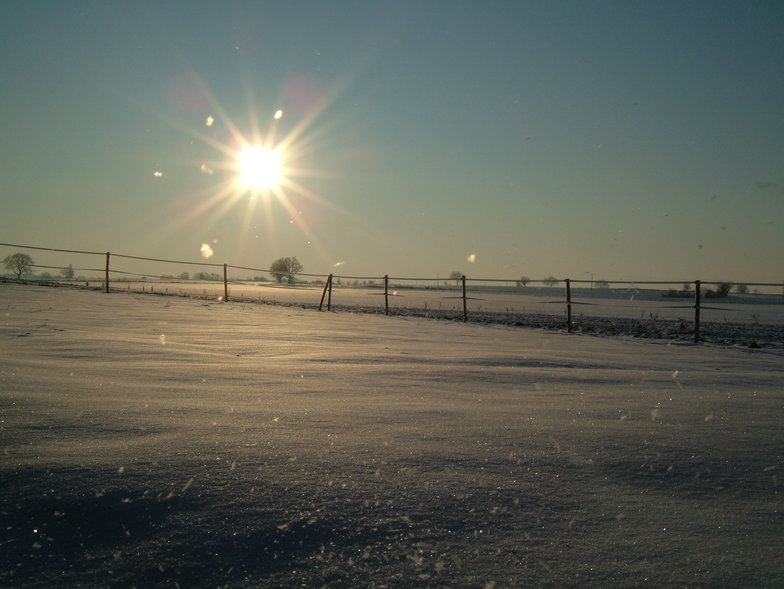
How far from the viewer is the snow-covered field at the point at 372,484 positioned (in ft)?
3.60

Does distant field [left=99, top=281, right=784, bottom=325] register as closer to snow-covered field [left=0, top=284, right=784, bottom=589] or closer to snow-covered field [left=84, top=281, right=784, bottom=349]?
snow-covered field [left=84, top=281, right=784, bottom=349]

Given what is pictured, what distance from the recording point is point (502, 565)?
1117 millimetres

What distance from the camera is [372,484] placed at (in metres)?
1.47

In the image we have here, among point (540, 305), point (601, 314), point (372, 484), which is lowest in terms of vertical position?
point (601, 314)

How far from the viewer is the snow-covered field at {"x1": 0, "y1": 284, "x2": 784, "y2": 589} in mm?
1099

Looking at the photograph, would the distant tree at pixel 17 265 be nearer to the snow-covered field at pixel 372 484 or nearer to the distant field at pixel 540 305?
the distant field at pixel 540 305

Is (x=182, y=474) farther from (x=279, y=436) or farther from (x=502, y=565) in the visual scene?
(x=502, y=565)

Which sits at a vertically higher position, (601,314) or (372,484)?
(372,484)

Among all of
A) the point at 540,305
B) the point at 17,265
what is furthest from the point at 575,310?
the point at 17,265

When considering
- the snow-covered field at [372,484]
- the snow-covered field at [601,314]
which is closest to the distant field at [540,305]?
the snow-covered field at [601,314]

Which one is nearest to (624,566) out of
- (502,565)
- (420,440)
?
(502,565)

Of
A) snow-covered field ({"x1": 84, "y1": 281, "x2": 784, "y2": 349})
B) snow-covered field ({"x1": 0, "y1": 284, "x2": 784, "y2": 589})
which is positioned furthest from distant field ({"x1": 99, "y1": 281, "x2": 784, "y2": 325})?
snow-covered field ({"x1": 0, "y1": 284, "x2": 784, "y2": 589})

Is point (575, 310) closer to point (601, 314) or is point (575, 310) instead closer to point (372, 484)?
point (601, 314)

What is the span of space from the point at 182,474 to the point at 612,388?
2.94m
